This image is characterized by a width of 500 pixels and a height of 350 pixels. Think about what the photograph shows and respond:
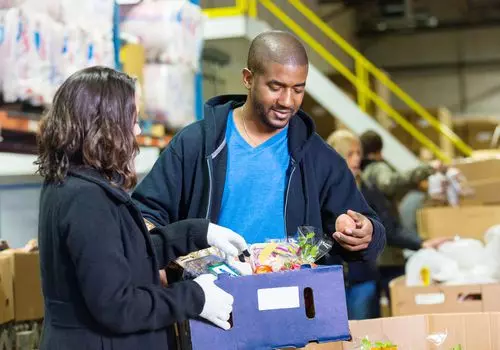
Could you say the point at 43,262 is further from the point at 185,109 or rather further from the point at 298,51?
the point at 185,109

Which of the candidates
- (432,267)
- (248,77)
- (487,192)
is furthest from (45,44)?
(487,192)

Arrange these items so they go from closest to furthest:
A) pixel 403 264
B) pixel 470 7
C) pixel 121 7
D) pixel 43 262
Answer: pixel 43 262
pixel 403 264
pixel 121 7
pixel 470 7

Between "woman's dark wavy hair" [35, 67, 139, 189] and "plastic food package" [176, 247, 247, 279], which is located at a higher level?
"woman's dark wavy hair" [35, 67, 139, 189]

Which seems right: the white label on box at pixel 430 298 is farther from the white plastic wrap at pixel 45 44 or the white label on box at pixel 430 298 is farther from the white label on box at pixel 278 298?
the white label on box at pixel 278 298

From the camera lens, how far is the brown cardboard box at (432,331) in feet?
9.16

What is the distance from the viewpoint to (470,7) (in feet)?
50.4

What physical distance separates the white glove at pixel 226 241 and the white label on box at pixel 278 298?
16 cm

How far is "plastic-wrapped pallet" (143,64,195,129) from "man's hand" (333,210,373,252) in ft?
11.2

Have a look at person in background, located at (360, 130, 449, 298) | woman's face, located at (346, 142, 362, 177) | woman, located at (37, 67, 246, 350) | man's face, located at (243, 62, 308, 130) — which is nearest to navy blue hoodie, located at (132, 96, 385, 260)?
man's face, located at (243, 62, 308, 130)

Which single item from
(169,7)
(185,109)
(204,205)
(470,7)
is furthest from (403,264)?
(470,7)

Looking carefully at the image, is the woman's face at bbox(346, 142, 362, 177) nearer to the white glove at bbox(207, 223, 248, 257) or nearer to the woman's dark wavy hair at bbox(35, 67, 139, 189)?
the white glove at bbox(207, 223, 248, 257)

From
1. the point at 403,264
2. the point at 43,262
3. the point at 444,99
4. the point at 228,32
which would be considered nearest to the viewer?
the point at 43,262

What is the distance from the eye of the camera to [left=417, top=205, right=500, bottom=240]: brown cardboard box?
584 cm

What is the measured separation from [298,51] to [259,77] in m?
0.14
